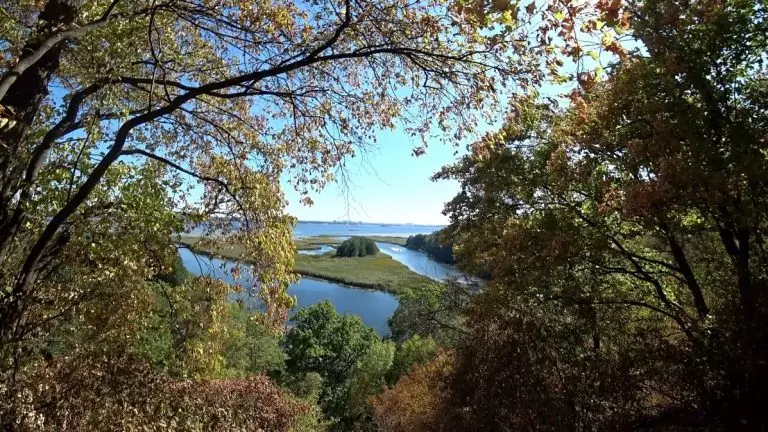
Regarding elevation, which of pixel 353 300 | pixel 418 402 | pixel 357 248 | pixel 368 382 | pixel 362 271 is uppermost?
pixel 357 248

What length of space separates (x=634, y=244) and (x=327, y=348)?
3430 cm

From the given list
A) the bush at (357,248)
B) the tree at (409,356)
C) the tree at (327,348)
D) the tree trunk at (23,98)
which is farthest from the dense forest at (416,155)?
the bush at (357,248)

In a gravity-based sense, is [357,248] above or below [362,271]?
above

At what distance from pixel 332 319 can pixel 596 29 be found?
136 feet

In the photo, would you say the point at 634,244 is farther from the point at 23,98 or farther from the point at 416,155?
the point at 23,98

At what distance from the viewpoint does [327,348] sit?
136ft

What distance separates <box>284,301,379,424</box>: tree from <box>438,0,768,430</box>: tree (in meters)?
30.9

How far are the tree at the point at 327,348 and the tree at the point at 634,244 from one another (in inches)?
1218

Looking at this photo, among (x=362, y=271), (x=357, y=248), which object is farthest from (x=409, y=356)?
(x=357, y=248)

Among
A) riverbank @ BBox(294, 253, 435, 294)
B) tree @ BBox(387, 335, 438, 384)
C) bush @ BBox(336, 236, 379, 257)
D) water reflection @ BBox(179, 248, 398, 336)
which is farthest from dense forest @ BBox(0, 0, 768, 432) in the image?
bush @ BBox(336, 236, 379, 257)

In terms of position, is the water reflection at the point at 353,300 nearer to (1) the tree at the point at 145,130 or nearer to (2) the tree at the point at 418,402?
(2) the tree at the point at 418,402

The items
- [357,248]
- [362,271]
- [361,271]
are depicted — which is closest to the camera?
[361,271]

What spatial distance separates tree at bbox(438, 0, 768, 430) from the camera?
575 centimetres

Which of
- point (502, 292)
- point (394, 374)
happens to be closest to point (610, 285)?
point (502, 292)
